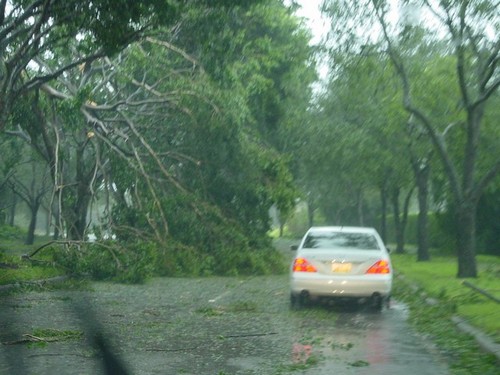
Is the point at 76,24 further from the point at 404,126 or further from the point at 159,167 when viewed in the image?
the point at 404,126

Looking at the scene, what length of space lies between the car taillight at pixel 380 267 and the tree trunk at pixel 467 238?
7003mm

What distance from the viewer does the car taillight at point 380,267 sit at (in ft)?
48.3

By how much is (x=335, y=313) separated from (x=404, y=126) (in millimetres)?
17339

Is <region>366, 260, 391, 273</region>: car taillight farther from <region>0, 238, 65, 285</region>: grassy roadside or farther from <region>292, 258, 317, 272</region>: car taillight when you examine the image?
<region>0, 238, 65, 285</region>: grassy roadside

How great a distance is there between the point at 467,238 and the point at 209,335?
1126cm

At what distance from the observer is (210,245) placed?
24578 millimetres

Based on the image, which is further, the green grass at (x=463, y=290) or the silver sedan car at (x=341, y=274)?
the silver sedan car at (x=341, y=274)

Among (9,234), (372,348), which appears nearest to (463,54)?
(372,348)

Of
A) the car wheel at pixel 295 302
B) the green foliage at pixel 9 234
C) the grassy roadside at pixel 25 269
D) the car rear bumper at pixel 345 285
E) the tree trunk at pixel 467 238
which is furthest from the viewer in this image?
the green foliage at pixel 9 234

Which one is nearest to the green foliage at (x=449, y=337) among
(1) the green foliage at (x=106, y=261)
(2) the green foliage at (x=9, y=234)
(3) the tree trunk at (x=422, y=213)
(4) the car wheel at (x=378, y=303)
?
(4) the car wheel at (x=378, y=303)

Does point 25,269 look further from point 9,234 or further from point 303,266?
point 9,234

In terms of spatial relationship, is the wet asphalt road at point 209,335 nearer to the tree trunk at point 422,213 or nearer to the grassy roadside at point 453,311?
the grassy roadside at point 453,311

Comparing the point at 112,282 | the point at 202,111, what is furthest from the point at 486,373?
the point at 202,111

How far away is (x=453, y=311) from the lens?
47.4 feet
